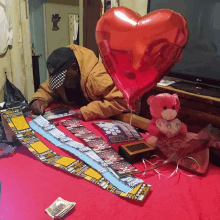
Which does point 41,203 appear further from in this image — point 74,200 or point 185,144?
point 185,144

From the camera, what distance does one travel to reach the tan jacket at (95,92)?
4.43ft

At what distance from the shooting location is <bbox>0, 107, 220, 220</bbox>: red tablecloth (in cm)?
65

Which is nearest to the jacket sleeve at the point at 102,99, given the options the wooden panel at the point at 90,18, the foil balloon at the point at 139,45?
the foil balloon at the point at 139,45

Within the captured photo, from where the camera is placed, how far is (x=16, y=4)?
220cm

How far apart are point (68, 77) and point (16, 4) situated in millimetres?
1316

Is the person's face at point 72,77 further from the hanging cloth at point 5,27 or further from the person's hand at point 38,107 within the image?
the hanging cloth at point 5,27

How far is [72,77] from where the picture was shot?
152 cm

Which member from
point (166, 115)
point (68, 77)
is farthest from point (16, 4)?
point (166, 115)

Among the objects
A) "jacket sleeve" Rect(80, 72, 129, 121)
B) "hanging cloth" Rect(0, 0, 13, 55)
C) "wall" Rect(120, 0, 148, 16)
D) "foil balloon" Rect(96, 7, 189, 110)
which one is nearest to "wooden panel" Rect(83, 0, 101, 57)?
"wall" Rect(120, 0, 148, 16)

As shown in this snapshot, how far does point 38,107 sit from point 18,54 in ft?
4.10

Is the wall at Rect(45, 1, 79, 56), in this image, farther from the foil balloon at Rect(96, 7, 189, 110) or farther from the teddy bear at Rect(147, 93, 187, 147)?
the teddy bear at Rect(147, 93, 187, 147)

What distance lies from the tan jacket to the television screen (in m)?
0.87

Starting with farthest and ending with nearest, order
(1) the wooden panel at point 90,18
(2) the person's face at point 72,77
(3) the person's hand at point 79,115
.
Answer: (1) the wooden panel at point 90,18 → (2) the person's face at point 72,77 → (3) the person's hand at point 79,115

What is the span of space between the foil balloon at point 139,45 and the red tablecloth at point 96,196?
0.39m
